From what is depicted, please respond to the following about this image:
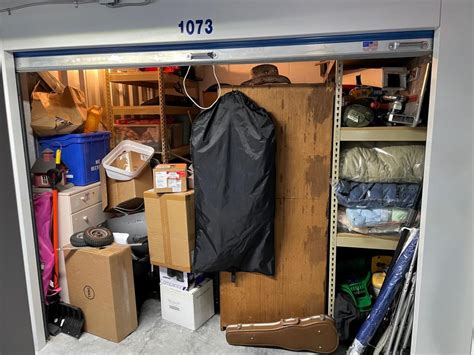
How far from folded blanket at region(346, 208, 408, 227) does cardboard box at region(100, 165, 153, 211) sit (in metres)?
1.53

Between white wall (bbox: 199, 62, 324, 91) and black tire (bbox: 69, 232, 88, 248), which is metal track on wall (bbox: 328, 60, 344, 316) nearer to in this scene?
black tire (bbox: 69, 232, 88, 248)

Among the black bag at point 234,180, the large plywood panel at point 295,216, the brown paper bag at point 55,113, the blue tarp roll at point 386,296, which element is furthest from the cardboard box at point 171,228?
the blue tarp roll at point 386,296

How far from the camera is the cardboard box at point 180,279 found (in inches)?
86.8

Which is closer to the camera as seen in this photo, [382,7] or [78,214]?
[382,7]

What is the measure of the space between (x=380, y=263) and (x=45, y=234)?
2123 millimetres

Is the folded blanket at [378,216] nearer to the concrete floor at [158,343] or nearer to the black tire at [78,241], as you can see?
the concrete floor at [158,343]

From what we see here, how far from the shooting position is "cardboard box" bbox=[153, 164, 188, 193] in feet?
6.94

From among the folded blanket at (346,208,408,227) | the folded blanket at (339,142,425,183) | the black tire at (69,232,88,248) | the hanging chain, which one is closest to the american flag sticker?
the folded blanket at (339,142,425,183)

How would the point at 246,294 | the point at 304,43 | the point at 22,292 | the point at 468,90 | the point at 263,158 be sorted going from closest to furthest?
the point at 22,292 < the point at 468,90 < the point at 304,43 < the point at 263,158 < the point at 246,294

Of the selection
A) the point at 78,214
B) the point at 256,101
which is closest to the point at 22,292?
the point at 256,101

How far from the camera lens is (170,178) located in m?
2.12

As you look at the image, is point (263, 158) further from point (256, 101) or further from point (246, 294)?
point (246, 294)

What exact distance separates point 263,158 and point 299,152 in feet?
0.79

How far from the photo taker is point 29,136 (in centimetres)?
230
